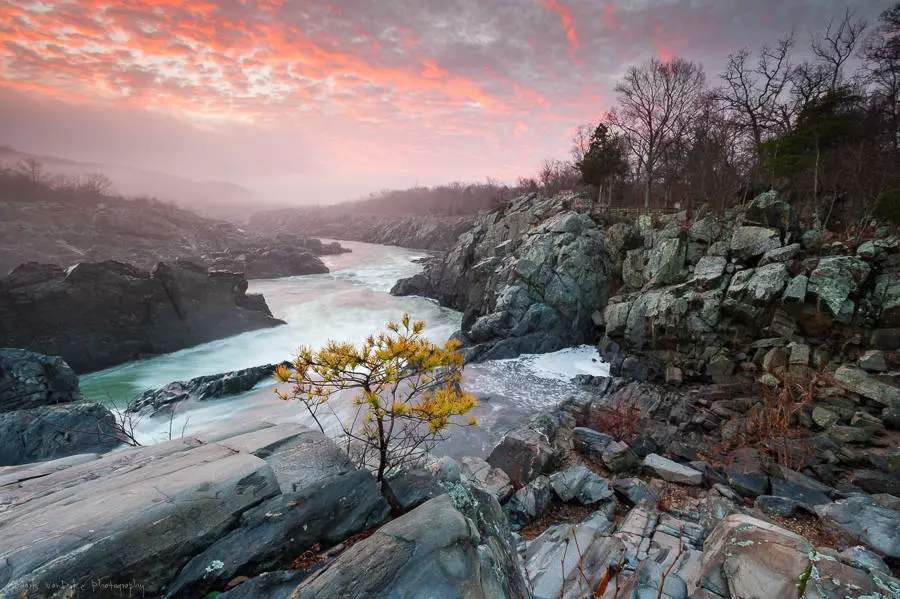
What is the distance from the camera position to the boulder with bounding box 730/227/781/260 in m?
15.4

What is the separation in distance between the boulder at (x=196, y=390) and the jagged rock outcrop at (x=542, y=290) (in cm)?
1084

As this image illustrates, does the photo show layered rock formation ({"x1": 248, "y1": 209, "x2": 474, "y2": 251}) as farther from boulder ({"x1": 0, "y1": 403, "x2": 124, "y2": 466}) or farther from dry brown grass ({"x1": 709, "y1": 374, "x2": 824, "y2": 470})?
boulder ({"x1": 0, "y1": 403, "x2": 124, "y2": 466})

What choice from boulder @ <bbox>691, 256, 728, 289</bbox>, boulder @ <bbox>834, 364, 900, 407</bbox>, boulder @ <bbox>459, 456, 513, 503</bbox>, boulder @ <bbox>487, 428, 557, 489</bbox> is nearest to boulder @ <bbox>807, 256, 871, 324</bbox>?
boulder @ <bbox>834, 364, 900, 407</bbox>

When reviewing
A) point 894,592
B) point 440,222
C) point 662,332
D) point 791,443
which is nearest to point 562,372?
point 662,332

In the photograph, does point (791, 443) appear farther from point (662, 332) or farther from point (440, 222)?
point (440, 222)

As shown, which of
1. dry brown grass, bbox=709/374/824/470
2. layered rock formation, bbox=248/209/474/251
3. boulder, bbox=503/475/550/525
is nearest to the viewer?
boulder, bbox=503/475/550/525

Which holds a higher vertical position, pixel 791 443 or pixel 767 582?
pixel 767 582

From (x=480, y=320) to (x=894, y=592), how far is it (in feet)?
58.6

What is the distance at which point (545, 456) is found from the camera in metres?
8.66

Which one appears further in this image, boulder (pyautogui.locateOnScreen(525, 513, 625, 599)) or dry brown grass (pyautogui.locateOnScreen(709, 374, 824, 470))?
dry brown grass (pyautogui.locateOnScreen(709, 374, 824, 470))

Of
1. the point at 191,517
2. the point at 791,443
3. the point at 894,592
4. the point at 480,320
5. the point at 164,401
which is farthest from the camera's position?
the point at 480,320

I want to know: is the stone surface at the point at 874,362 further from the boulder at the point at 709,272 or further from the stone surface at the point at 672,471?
the stone surface at the point at 672,471

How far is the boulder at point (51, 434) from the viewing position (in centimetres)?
952

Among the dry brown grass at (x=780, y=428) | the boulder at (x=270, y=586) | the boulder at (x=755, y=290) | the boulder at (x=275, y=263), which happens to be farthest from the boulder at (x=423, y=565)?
the boulder at (x=275, y=263)
